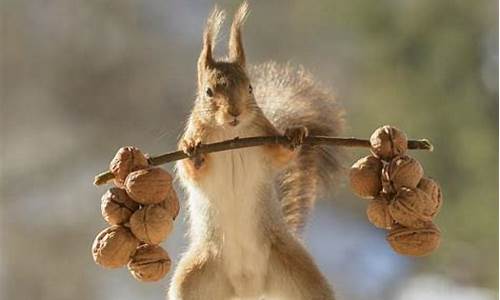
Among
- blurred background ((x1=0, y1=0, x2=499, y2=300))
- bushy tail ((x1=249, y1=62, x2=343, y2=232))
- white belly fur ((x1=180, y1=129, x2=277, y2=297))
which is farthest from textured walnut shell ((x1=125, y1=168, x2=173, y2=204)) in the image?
blurred background ((x1=0, y1=0, x2=499, y2=300))

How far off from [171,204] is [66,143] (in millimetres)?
1474

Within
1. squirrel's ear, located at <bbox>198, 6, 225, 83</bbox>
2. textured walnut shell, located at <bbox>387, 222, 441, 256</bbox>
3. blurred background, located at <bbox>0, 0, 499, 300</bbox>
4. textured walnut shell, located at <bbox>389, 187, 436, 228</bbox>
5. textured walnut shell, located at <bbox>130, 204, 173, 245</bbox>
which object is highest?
blurred background, located at <bbox>0, 0, 499, 300</bbox>

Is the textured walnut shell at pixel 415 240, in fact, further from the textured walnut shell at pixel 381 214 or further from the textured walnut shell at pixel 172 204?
the textured walnut shell at pixel 172 204

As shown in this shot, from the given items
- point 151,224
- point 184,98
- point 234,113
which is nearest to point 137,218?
point 151,224

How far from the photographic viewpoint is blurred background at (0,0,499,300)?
6.35 ft

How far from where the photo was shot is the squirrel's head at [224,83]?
0.70 m

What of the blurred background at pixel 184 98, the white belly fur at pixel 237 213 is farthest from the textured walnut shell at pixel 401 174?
the blurred background at pixel 184 98

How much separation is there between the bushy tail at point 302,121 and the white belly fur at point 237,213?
9 cm

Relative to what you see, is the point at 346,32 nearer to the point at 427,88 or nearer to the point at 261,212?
the point at 427,88

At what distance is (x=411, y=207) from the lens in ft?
1.99

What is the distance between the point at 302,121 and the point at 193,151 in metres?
0.20

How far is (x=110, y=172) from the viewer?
2.09 ft

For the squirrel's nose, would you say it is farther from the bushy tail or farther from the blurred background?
the blurred background

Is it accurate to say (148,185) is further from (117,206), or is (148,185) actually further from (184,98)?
(184,98)
